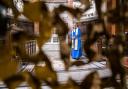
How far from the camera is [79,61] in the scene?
685mm

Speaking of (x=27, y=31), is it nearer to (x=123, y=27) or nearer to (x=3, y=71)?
(x=3, y=71)

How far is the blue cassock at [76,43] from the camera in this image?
687mm

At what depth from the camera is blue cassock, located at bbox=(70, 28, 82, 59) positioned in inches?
27.1

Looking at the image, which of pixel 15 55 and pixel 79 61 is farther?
pixel 79 61

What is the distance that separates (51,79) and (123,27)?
261 millimetres

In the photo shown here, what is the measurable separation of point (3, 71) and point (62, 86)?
153 millimetres

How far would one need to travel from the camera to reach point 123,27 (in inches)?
28.6

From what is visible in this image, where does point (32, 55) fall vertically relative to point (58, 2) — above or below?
below

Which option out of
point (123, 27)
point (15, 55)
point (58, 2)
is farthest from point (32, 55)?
point (123, 27)

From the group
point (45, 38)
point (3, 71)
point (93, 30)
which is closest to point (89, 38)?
point (93, 30)

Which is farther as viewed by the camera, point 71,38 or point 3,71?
point 71,38

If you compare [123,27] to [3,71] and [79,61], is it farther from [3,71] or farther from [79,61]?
[3,71]

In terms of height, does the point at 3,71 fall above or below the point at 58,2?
below

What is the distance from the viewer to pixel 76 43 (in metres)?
0.68
